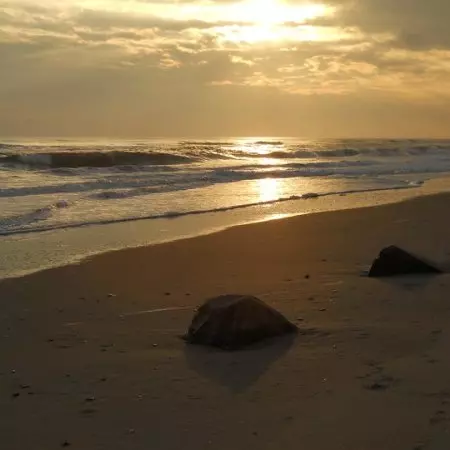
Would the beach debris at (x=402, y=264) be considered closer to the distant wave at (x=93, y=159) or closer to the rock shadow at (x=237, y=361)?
the rock shadow at (x=237, y=361)

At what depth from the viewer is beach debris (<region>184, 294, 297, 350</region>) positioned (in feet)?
15.7

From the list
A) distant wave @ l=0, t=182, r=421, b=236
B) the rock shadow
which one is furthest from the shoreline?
the rock shadow

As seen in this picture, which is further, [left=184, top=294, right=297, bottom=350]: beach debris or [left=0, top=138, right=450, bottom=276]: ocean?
[left=0, top=138, right=450, bottom=276]: ocean

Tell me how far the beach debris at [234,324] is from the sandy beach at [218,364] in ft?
0.42

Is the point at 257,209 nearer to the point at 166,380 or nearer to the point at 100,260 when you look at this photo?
the point at 100,260

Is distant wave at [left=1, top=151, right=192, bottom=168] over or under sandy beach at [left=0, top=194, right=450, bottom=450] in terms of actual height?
over

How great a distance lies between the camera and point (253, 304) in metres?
4.88

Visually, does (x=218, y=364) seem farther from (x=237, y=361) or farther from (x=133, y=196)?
(x=133, y=196)

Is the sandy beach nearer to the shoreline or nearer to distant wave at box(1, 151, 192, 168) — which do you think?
the shoreline

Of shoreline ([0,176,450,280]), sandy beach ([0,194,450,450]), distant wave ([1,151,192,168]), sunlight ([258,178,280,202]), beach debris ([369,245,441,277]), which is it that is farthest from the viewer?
distant wave ([1,151,192,168])

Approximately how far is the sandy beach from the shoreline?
2.69 feet

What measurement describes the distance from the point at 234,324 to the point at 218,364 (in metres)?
0.42

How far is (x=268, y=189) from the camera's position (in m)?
19.8

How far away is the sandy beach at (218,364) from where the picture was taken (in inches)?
135
